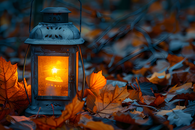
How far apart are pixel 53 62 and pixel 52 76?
3.2 inches

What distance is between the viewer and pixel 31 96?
126cm

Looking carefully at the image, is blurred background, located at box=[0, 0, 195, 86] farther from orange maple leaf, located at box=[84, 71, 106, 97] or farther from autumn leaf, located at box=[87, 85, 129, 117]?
autumn leaf, located at box=[87, 85, 129, 117]

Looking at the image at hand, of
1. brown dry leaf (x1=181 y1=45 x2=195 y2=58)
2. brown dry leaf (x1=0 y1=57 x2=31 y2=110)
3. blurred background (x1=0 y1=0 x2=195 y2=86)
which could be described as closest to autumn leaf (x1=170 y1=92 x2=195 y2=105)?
blurred background (x1=0 y1=0 x2=195 y2=86)

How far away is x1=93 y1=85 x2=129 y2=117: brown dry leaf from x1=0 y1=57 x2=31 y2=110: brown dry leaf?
1.44 ft

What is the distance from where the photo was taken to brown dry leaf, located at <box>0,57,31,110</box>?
1205 millimetres

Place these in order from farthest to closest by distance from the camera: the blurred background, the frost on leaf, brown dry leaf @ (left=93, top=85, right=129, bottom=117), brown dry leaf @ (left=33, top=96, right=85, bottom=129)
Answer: the blurred background < brown dry leaf @ (left=93, top=85, right=129, bottom=117) < the frost on leaf < brown dry leaf @ (left=33, top=96, right=85, bottom=129)

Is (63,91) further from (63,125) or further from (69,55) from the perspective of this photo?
(63,125)

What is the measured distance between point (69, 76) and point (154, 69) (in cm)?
98

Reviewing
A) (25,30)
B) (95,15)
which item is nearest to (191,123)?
(95,15)

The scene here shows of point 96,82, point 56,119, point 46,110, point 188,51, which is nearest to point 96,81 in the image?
point 96,82

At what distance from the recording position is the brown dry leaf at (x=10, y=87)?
47.4 inches

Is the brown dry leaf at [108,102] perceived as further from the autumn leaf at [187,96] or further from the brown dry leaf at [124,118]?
the autumn leaf at [187,96]

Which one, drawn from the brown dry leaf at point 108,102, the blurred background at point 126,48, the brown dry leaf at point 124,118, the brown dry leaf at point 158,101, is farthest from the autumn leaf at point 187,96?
the blurred background at point 126,48

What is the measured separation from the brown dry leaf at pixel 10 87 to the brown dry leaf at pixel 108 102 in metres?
0.44
